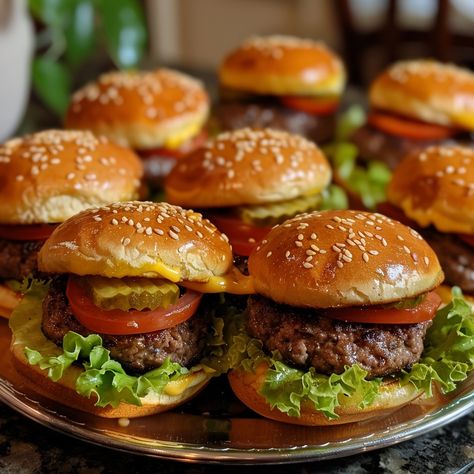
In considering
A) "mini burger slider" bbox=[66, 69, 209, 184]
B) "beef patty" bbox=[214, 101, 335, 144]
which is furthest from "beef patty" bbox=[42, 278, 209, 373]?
"beef patty" bbox=[214, 101, 335, 144]

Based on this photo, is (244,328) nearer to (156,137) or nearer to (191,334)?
(191,334)

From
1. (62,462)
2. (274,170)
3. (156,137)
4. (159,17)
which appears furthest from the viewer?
(159,17)

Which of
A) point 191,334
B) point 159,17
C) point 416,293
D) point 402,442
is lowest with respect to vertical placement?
point 159,17

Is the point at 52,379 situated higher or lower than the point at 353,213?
lower

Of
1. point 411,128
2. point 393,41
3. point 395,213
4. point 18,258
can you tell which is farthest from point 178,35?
point 18,258

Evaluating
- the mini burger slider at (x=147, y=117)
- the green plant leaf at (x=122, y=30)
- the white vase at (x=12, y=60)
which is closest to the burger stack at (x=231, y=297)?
the mini burger slider at (x=147, y=117)

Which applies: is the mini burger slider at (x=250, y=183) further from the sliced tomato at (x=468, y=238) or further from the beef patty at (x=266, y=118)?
the beef patty at (x=266, y=118)

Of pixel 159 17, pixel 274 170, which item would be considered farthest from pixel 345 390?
pixel 159 17
